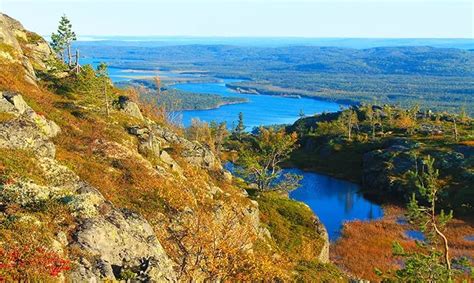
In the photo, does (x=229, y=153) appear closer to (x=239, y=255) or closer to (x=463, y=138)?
(x=463, y=138)

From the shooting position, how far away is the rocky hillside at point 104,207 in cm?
2141

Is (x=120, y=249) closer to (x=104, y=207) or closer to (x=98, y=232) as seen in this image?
(x=98, y=232)

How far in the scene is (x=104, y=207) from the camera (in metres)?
26.7

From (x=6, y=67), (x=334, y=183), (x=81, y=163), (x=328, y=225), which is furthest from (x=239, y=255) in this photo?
(x=334, y=183)

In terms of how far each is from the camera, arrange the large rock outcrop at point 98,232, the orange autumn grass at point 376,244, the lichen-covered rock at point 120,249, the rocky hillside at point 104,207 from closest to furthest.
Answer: the rocky hillside at point 104,207 → the lichen-covered rock at point 120,249 → the large rock outcrop at point 98,232 → the orange autumn grass at point 376,244

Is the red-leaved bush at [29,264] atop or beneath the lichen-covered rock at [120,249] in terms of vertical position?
atop

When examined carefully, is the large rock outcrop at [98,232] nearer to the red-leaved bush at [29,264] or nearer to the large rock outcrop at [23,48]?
the red-leaved bush at [29,264]

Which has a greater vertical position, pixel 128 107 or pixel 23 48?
pixel 23 48

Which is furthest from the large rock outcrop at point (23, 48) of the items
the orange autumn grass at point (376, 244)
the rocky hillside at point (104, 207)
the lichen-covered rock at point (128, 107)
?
the orange autumn grass at point (376, 244)

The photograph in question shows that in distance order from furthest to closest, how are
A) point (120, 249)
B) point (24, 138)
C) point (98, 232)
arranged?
point (24, 138)
point (120, 249)
point (98, 232)

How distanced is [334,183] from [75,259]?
111998 millimetres

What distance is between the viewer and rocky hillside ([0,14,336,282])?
→ 21406 millimetres

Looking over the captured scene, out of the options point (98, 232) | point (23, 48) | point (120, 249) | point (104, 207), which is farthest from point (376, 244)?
point (23, 48)

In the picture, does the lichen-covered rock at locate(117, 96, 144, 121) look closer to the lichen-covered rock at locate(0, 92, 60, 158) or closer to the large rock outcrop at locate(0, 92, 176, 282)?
the lichen-covered rock at locate(0, 92, 60, 158)
